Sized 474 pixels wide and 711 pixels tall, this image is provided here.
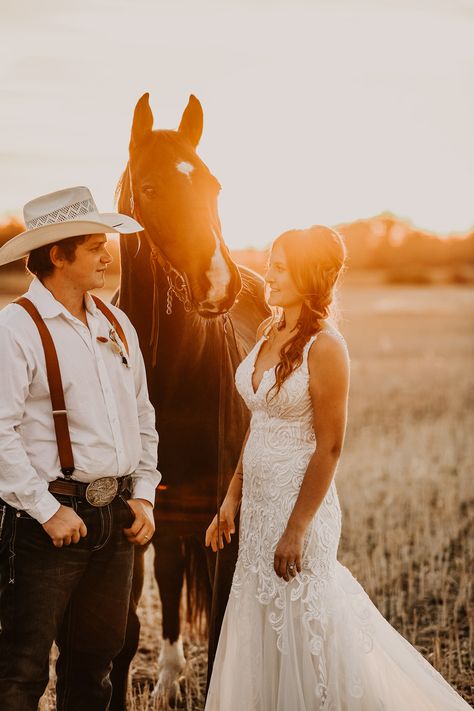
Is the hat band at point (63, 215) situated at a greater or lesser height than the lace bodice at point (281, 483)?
greater

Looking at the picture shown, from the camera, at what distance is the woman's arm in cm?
319

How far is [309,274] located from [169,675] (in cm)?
271

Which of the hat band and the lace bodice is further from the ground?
the hat band

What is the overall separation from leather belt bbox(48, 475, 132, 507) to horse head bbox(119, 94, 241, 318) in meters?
1.03

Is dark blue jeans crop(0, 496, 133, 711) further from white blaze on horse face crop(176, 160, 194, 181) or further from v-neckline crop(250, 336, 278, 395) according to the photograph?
white blaze on horse face crop(176, 160, 194, 181)

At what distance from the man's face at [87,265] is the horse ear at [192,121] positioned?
109 cm

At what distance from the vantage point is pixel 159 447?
13.2 feet

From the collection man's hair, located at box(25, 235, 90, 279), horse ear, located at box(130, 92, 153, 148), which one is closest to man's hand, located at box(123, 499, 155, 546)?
man's hair, located at box(25, 235, 90, 279)

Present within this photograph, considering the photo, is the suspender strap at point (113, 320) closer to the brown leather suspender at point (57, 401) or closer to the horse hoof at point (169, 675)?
the brown leather suspender at point (57, 401)

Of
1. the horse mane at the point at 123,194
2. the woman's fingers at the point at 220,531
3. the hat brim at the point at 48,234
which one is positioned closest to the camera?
the hat brim at the point at 48,234

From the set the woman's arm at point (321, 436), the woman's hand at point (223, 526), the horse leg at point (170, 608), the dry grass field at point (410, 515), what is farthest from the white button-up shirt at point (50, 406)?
the horse leg at point (170, 608)

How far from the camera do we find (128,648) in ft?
13.1

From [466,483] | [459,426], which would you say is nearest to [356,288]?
[459,426]

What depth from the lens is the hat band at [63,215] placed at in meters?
3.09
